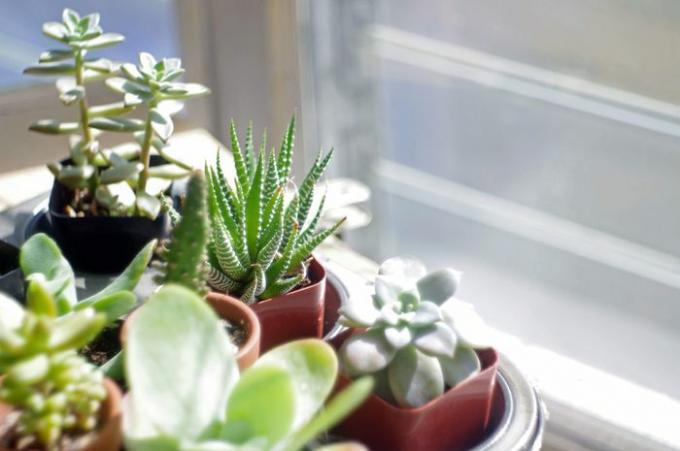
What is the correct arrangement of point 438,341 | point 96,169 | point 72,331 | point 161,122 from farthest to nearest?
point 96,169 < point 161,122 < point 438,341 < point 72,331

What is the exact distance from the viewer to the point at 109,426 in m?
0.42

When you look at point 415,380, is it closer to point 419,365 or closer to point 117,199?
point 419,365

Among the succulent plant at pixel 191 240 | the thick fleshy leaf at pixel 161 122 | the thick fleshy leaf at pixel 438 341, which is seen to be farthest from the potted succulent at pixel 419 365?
the thick fleshy leaf at pixel 161 122

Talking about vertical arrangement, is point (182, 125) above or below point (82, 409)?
below

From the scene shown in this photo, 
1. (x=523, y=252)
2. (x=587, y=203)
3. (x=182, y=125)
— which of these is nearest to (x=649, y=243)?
(x=587, y=203)

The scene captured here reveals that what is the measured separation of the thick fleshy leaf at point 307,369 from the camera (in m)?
0.44

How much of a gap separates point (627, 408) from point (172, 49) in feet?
3.08

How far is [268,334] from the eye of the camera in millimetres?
610

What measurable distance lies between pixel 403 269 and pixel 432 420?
11cm

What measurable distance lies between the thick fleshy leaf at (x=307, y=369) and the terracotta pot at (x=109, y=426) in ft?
0.23

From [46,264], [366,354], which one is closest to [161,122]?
[46,264]

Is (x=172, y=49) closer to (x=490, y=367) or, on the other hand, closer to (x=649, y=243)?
(x=649, y=243)

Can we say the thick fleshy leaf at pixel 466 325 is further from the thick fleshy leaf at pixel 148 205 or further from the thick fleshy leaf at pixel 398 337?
the thick fleshy leaf at pixel 148 205

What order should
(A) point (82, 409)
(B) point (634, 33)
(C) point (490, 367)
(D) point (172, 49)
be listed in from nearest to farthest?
1. (A) point (82, 409)
2. (C) point (490, 367)
3. (B) point (634, 33)
4. (D) point (172, 49)
